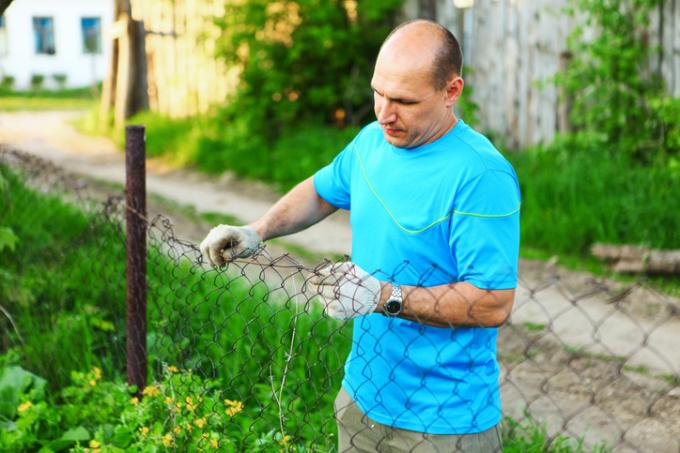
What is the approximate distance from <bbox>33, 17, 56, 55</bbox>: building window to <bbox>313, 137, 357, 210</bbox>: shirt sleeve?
2998 centimetres

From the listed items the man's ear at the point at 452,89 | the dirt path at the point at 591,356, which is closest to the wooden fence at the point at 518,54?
the dirt path at the point at 591,356

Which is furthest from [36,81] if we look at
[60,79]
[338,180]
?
[338,180]

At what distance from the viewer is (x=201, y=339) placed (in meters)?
Answer: 3.95

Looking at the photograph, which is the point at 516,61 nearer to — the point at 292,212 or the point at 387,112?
the point at 292,212

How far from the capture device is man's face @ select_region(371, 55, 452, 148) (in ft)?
7.23

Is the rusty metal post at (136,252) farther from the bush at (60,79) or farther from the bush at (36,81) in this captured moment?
the bush at (60,79)

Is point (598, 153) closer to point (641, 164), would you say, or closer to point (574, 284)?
point (641, 164)

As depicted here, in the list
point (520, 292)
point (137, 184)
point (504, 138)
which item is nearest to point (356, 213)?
point (137, 184)

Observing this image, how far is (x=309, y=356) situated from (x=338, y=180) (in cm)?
139

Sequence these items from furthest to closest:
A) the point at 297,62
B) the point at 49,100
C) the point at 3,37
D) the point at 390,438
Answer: the point at 3,37, the point at 49,100, the point at 297,62, the point at 390,438

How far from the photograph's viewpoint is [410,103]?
7.27 ft

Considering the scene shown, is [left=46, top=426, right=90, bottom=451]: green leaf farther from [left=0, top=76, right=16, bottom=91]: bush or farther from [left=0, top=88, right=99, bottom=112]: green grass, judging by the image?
[left=0, top=88, right=99, bottom=112]: green grass

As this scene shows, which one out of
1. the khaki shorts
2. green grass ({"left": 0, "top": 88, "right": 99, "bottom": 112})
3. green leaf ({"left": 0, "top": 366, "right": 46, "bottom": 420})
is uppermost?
the khaki shorts

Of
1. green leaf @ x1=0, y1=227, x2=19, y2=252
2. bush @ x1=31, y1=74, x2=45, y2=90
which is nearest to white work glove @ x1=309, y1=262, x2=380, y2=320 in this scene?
green leaf @ x1=0, y1=227, x2=19, y2=252
